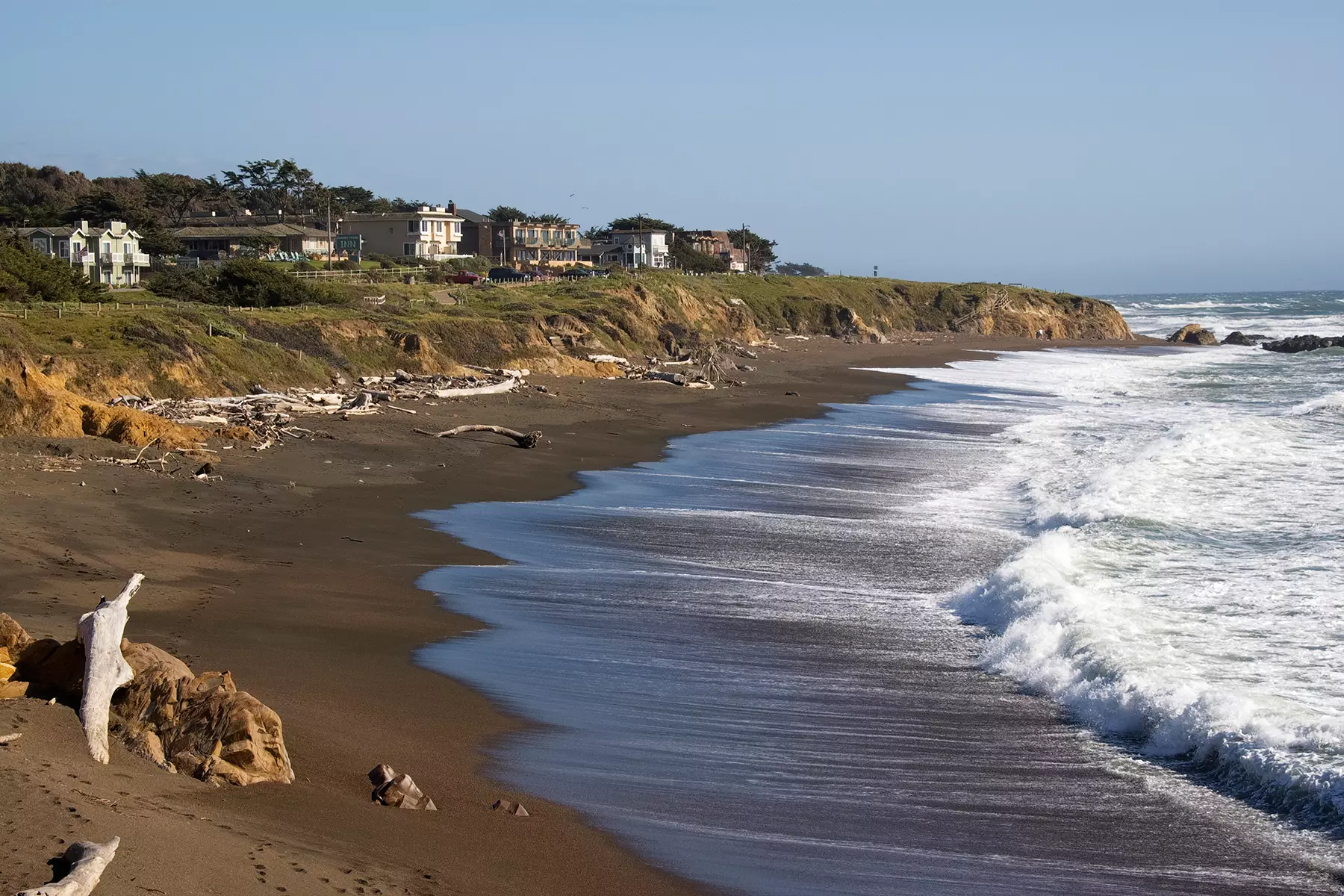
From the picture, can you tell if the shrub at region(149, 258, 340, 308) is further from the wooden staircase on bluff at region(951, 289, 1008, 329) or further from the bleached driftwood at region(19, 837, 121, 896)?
the wooden staircase on bluff at region(951, 289, 1008, 329)

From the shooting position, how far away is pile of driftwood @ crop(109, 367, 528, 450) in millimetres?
26859

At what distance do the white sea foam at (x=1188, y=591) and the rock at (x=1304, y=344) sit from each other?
168ft

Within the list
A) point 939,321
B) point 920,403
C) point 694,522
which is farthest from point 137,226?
point 694,522

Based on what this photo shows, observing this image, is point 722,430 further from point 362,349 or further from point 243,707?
point 243,707

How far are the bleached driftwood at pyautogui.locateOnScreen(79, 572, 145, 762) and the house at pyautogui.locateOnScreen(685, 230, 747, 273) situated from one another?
124664 mm

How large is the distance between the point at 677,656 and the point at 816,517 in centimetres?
895

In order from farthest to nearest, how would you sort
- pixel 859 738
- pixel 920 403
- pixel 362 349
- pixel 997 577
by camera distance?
pixel 920 403, pixel 362 349, pixel 997 577, pixel 859 738

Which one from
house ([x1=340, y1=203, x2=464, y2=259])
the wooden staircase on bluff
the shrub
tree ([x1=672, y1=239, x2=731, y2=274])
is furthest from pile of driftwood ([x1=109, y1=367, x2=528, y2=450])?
tree ([x1=672, y1=239, x2=731, y2=274])

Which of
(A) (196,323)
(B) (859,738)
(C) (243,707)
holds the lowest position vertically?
(B) (859,738)

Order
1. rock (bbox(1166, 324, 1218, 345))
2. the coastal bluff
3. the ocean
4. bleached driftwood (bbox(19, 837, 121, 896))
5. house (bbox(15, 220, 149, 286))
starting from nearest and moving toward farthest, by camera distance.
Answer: bleached driftwood (bbox(19, 837, 121, 896))
the ocean
the coastal bluff
house (bbox(15, 220, 149, 286))
rock (bbox(1166, 324, 1218, 345))

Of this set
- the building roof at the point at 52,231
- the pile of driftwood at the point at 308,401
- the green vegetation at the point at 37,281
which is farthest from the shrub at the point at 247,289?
the building roof at the point at 52,231

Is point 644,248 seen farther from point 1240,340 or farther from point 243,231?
point 1240,340

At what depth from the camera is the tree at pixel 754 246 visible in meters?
148

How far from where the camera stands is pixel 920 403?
46.9m
